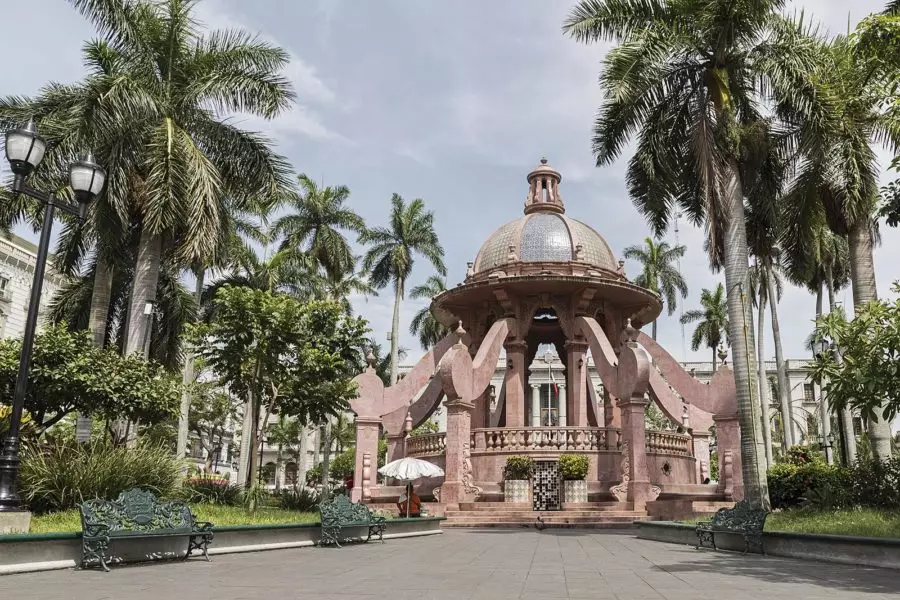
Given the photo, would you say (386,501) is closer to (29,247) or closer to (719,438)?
(719,438)

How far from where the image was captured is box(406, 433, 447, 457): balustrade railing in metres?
23.1

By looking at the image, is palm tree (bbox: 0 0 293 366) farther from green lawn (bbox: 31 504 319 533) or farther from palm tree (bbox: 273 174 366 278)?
palm tree (bbox: 273 174 366 278)

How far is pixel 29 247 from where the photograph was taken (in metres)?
56.9

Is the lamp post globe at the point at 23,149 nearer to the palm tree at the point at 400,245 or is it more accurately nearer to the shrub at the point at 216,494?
the shrub at the point at 216,494

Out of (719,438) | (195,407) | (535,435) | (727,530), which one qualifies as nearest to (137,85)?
(535,435)

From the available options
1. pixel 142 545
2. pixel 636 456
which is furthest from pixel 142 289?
pixel 636 456

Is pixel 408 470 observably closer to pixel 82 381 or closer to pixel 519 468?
pixel 519 468

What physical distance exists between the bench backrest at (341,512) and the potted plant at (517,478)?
7.53 m

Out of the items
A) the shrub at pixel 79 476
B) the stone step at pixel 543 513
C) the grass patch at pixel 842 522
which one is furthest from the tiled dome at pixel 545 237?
the shrub at pixel 79 476

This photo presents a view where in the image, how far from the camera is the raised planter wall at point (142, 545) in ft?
25.6

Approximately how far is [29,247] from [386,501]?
4782 centimetres

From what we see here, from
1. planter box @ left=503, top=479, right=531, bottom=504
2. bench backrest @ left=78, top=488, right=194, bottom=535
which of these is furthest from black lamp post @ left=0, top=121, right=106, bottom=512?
planter box @ left=503, top=479, right=531, bottom=504

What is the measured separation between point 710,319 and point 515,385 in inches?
1283

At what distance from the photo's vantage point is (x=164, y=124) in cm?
1866
